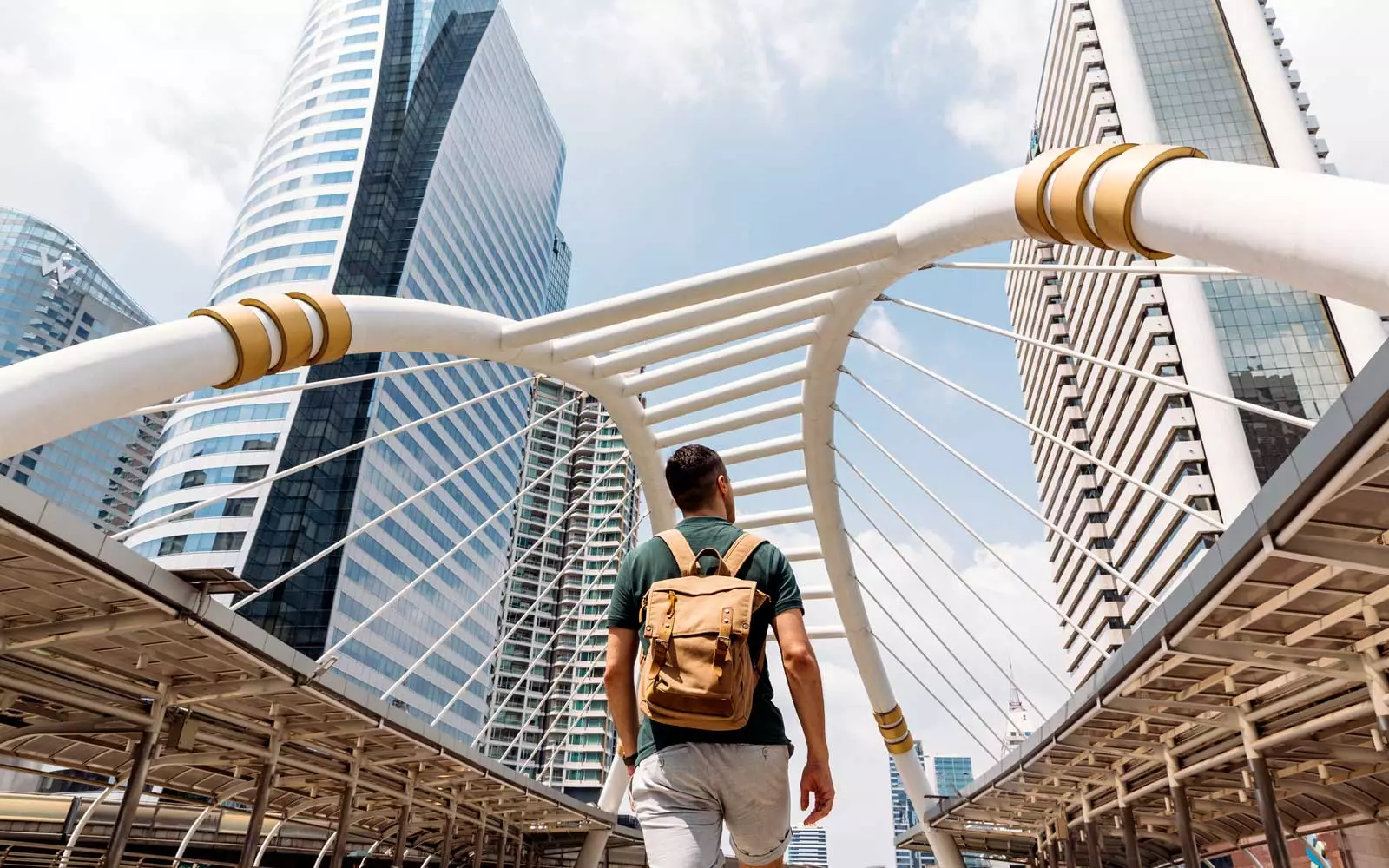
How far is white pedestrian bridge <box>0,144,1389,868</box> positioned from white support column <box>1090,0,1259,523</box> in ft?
140

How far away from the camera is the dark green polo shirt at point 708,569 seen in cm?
305

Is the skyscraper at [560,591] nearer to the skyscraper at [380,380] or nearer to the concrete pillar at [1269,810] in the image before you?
the skyscraper at [380,380]

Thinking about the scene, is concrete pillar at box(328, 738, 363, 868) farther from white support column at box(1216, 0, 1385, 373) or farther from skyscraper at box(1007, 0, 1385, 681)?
white support column at box(1216, 0, 1385, 373)

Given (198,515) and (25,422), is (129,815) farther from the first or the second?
(198,515)

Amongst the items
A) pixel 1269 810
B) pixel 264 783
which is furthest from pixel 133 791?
pixel 1269 810

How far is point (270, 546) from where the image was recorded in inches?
2542

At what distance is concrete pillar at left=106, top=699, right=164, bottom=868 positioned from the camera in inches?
387

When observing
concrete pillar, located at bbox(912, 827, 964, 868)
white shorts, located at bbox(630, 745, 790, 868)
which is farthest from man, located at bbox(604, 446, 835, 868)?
concrete pillar, located at bbox(912, 827, 964, 868)

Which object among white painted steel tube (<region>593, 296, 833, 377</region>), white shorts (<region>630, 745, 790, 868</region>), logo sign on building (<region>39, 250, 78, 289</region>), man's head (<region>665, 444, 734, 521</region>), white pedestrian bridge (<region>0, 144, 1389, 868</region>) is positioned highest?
logo sign on building (<region>39, 250, 78, 289</region>)

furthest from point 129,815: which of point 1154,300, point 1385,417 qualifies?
point 1154,300

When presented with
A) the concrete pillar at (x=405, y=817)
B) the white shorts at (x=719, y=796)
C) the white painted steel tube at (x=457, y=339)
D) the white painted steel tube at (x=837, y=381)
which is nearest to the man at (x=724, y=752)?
the white shorts at (x=719, y=796)

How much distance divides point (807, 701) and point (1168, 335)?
7136cm

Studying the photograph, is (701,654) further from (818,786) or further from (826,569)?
(826,569)

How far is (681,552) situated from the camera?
3.28 meters
